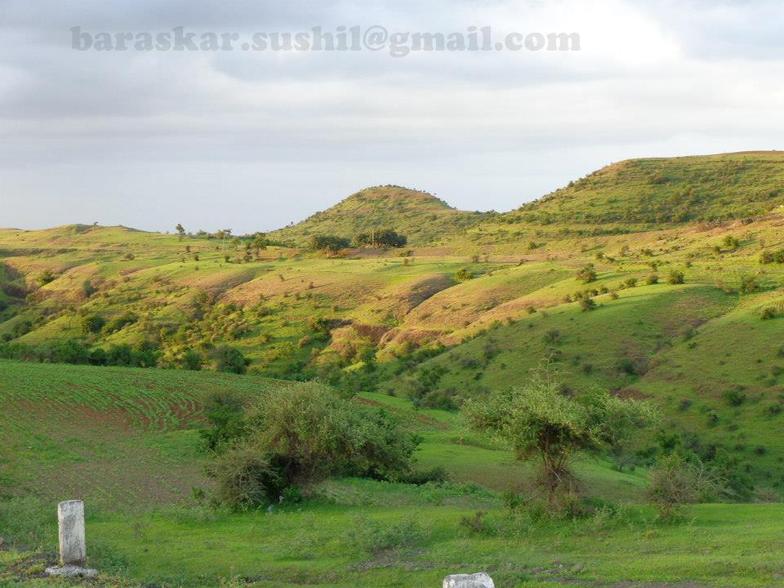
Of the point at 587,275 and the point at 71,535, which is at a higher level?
the point at 587,275

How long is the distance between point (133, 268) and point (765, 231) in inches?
3406

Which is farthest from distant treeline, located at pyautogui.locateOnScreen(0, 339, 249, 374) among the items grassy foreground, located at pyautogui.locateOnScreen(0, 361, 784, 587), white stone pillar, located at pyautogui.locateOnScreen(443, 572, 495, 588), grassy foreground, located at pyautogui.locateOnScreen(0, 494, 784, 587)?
white stone pillar, located at pyautogui.locateOnScreen(443, 572, 495, 588)

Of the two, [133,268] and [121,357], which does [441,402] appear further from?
[133,268]

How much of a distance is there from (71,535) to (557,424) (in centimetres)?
1186

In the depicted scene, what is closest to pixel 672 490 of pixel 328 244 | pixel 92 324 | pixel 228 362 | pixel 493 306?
pixel 228 362

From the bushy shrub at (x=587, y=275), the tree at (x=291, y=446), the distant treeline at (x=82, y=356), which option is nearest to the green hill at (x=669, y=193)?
the bushy shrub at (x=587, y=275)

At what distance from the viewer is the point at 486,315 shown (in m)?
81.9

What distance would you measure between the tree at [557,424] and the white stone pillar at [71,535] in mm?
10507

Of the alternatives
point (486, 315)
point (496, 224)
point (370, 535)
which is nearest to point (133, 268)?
point (496, 224)

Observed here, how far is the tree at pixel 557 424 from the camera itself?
75.4 feet

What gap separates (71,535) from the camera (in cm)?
1831

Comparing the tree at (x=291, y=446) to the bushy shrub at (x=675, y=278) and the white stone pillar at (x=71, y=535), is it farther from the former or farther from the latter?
the bushy shrub at (x=675, y=278)

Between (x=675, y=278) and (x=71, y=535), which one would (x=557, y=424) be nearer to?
(x=71, y=535)

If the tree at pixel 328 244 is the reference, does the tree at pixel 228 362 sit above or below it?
below
